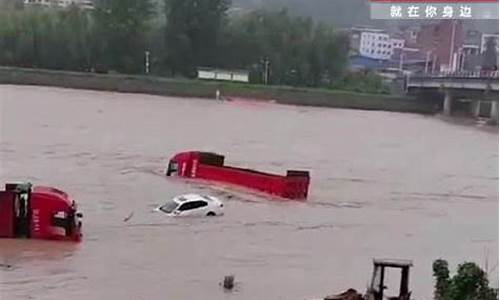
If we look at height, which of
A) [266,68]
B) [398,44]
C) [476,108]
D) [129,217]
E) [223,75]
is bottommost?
[476,108]

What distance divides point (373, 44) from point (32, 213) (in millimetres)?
8511

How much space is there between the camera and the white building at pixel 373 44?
31.2 feet

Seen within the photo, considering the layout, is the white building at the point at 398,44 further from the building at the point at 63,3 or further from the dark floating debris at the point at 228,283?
the building at the point at 63,3

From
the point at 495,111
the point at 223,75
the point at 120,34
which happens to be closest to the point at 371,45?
the point at 223,75

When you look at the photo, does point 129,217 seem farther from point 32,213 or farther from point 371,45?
point 371,45

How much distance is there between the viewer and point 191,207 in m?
5.03

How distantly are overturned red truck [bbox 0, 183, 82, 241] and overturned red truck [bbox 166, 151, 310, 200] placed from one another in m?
2.07

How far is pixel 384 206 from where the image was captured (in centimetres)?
620

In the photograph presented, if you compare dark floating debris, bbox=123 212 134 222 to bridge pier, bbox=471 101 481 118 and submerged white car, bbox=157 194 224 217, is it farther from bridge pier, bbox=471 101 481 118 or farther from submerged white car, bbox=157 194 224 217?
bridge pier, bbox=471 101 481 118

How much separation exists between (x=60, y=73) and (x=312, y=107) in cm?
349

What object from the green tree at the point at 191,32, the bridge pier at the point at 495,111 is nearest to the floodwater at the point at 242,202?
the bridge pier at the point at 495,111

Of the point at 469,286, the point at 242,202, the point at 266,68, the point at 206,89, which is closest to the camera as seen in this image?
the point at 469,286

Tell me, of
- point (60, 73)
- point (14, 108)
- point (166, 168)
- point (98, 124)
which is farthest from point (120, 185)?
point (60, 73)

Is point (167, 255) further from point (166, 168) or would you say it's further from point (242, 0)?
point (242, 0)
